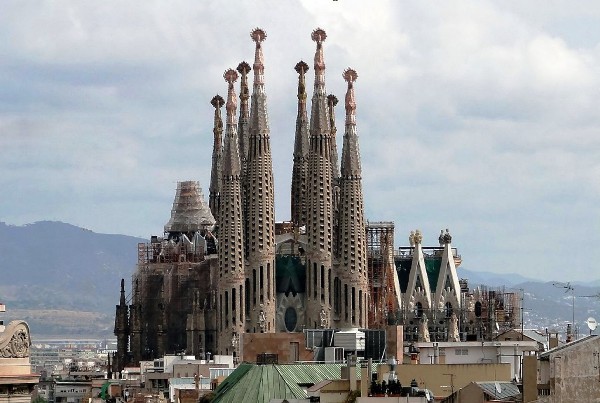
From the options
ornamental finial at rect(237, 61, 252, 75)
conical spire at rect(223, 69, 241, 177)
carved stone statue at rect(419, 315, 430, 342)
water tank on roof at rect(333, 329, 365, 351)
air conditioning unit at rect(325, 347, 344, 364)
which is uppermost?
ornamental finial at rect(237, 61, 252, 75)

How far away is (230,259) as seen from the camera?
147 metres

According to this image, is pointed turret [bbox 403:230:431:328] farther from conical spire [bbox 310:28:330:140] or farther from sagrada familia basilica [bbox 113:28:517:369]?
conical spire [bbox 310:28:330:140]

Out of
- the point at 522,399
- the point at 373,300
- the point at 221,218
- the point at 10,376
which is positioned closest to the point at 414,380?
the point at 522,399

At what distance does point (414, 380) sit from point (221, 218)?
92128mm

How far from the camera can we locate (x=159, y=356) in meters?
153

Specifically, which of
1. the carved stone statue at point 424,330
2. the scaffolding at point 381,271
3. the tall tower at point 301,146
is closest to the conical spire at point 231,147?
the tall tower at point 301,146

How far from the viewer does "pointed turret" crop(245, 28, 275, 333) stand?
482 feet

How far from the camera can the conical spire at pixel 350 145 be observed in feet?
494

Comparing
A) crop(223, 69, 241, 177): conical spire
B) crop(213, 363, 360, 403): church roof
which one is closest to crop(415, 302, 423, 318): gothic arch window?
crop(223, 69, 241, 177): conical spire

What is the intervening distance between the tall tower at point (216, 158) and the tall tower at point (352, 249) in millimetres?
16237

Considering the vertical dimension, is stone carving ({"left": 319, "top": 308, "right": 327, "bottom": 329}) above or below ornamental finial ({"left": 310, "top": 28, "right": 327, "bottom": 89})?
below

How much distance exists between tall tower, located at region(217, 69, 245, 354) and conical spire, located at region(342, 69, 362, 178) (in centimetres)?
717

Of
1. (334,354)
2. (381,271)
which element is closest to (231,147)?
(381,271)

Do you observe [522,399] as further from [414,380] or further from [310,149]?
[310,149]
